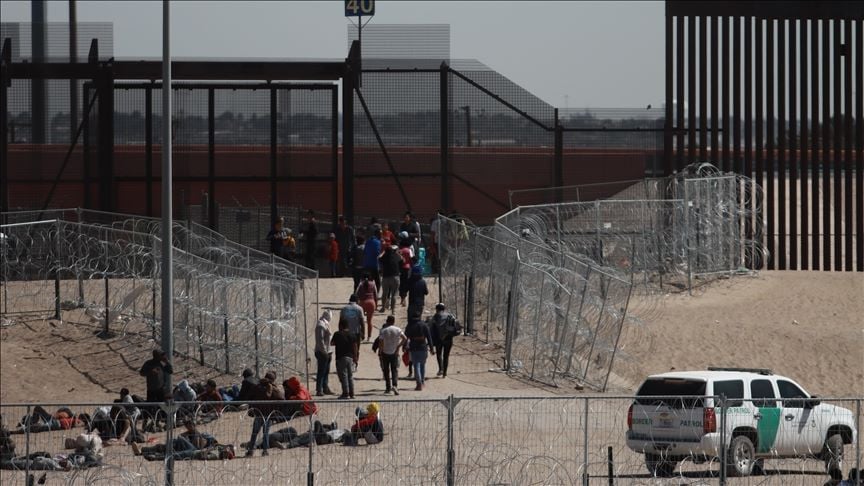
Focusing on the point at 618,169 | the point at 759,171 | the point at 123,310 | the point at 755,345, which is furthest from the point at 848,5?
the point at 123,310

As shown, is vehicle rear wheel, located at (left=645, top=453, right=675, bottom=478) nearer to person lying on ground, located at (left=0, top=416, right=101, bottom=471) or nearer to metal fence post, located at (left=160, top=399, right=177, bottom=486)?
metal fence post, located at (left=160, top=399, right=177, bottom=486)

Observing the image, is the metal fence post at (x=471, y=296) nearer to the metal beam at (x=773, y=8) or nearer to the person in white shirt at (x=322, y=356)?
the person in white shirt at (x=322, y=356)

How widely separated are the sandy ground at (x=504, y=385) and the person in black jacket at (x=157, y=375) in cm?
225

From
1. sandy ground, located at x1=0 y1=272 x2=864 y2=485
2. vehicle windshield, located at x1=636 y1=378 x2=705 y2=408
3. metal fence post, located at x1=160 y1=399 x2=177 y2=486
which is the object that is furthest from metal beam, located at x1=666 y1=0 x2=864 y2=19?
metal fence post, located at x1=160 y1=399 x2=177 y2=486

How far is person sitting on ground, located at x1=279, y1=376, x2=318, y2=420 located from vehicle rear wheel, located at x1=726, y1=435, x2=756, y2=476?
406 centimetres

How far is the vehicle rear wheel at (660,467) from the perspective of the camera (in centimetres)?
1448

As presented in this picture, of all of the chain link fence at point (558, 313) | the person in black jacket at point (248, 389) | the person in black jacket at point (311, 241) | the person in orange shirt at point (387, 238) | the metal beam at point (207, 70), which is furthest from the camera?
the metal beam at point (207, 70)

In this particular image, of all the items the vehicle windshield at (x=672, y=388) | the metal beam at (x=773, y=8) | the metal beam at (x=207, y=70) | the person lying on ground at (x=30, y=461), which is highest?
the metal beam at (x=773, y=8)

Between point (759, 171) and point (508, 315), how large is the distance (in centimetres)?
1319

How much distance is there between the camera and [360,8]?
3475 cm

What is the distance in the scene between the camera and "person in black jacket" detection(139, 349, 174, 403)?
19.5m

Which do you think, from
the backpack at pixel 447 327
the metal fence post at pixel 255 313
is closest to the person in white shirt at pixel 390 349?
the backpack at pixel 447 327

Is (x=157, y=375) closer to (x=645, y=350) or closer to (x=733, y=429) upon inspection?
(x=733, y=429)

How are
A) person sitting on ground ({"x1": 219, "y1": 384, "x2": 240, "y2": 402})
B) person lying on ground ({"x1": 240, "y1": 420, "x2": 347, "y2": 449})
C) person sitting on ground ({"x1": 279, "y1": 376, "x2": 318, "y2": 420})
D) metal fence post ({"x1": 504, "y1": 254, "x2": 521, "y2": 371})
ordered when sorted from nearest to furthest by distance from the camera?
person sitting on ground ({"x1": 279, "y1": 376, "x2": 318, "y2": 420}) < person lying on ground ({"x1": 240, "y1": 420, "x2": 347, "y2": 449}) < person sitting on ground ({"x1": 219, "y1": 384, "x2": 240, "y2": 402}) < metal fence post ({"x1": 504, "y1": 254, "x2": 521, "y2": 371})
